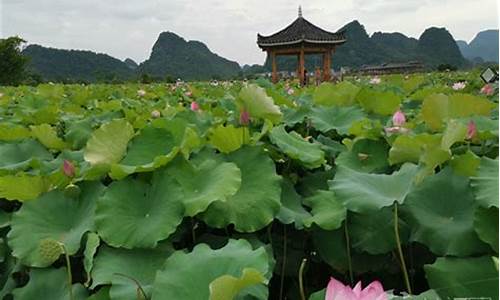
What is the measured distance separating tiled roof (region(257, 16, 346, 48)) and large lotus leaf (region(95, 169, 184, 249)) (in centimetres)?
1440

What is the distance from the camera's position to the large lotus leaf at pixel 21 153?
1.26 m

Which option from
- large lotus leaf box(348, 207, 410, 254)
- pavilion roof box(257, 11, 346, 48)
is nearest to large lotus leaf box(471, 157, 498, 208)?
large lotus leaf box(348, 207, 410, 254)

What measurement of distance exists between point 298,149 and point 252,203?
8.9 inches

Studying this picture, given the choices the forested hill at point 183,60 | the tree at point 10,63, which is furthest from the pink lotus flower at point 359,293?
the forested hill at point 183,60

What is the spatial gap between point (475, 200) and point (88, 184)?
0.64 metres

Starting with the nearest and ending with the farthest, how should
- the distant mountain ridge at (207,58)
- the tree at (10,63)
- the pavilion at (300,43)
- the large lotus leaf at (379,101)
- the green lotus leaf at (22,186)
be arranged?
the green lotus leaf at (22,186), the large lotus leaf at (379,101), the pavilion at (300,43), the tree at (10,63), the distant mountain ridge at (207,58)

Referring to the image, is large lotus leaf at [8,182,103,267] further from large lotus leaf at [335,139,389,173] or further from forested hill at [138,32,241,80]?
forested hill at [138,32,241,80]

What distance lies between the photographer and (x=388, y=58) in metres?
53.8

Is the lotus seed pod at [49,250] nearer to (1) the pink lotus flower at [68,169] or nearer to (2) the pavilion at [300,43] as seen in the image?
(1) the pink lotus flower at [68,169]

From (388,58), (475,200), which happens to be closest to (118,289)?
(475,200)

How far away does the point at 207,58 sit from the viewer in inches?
1796

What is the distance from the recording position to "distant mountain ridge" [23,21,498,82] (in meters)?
37.3

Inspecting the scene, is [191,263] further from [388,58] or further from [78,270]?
[388,58]

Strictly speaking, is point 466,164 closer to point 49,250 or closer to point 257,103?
point 257,103
